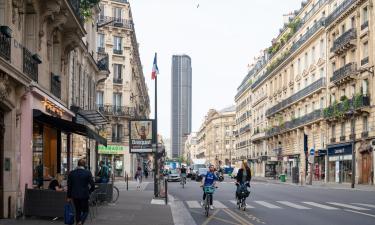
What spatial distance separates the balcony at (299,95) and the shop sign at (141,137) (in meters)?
37.1

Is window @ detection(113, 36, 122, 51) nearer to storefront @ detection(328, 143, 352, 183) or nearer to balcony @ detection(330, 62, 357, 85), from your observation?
balcony @ detection(330, 62, 357, 85)

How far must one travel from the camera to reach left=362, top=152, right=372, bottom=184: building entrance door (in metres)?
48.2

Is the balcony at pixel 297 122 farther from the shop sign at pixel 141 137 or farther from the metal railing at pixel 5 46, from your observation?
the metal railing at pixel 5 46

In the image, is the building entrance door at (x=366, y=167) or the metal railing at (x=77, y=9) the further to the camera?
the building entrance door at (x=366, y=167)

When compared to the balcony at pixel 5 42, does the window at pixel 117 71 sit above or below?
above

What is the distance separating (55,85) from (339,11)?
38.8m

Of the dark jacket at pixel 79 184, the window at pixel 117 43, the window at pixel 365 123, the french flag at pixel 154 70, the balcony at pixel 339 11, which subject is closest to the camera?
the dark jacket at pixel 79 184

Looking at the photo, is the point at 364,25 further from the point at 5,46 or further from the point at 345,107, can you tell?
the point at 5,46

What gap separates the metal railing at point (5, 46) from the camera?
14347 mm

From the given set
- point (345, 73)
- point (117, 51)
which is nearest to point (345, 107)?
point (345, 73)

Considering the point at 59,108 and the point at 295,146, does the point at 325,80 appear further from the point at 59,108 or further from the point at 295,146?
the point at 59,108

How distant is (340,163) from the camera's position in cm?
5491

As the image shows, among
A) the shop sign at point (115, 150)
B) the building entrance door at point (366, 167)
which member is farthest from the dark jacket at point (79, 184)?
the shop sign at point (115, 150)

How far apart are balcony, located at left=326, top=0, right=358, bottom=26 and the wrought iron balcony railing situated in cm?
4140
